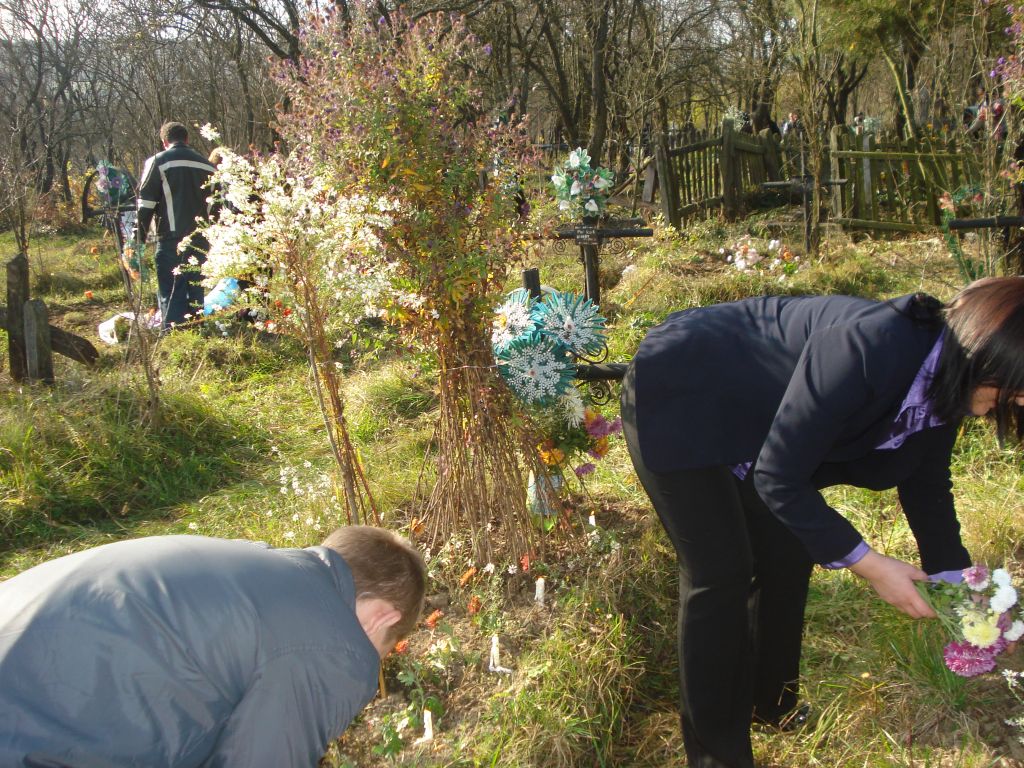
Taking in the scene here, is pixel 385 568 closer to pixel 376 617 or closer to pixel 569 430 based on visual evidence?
pixel 376 617

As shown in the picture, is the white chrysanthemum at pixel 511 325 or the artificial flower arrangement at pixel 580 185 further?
the artificial flower arrangement at pixel 580 185

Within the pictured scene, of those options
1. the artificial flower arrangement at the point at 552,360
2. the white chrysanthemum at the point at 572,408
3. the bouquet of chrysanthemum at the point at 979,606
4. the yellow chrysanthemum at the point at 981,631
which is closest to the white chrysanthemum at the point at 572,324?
the artificial flower arrangement at the point at 552,360

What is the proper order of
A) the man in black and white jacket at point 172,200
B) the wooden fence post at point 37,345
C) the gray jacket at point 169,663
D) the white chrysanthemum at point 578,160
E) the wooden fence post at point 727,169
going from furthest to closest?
the wooden fence post at point 727,169 < the man in black and white jacket at point 172,200 < the wooden fence post at point 37,345 < the white chrysanthemum at point 578,160 < the gray jacket at point 169,663

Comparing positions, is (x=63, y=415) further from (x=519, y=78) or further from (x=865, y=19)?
(x=519, y=78)

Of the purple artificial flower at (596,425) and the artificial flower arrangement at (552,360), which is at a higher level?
the artificial flower arrangement at (552,360)

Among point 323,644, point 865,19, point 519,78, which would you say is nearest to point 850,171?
point 865,19

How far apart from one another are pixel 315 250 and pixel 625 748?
5.32 ft

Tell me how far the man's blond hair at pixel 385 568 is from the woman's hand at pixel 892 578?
0.84 metres

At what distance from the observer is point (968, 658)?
1.97 m

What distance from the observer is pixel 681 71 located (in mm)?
16625

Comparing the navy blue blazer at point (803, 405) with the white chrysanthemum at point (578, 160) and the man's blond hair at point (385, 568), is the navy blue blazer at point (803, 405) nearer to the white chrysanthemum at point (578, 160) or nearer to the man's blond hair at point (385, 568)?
the man's blond hair at point (385, 568)

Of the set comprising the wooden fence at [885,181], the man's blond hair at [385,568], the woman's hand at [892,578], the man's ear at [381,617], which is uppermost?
the wooden fence at [885,181]

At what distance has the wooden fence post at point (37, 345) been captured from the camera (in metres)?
5.15

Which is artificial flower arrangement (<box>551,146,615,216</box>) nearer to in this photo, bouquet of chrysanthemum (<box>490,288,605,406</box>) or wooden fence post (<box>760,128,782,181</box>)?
bouquet of chrysanthemum (<box>490,288,605,406</box>)
